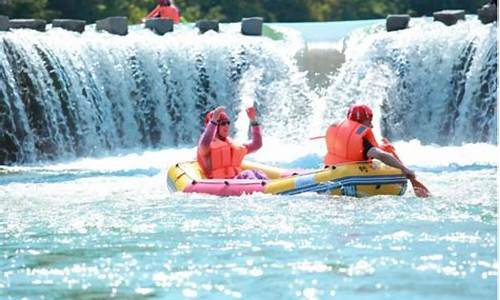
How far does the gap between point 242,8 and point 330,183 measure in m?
28.6

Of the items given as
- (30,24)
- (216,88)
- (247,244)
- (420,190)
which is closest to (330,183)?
(420,190)

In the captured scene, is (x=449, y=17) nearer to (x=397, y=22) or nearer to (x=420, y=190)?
(x=397, y=22)

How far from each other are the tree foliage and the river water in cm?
1376

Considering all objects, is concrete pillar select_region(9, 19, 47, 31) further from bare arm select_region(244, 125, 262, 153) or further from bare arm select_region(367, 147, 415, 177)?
bare arm select_region(367, 147, 415, 177)

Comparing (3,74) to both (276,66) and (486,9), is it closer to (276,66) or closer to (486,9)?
(276,66)

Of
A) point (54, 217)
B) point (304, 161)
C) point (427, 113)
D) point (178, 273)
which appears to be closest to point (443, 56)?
point (427, 113)

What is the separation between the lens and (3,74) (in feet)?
65.4

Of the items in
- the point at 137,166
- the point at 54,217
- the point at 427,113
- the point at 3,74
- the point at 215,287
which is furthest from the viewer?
the point at 427,113

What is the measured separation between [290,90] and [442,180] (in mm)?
7500

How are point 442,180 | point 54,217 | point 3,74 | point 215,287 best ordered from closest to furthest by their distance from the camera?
point 215,287, point 54,217, point 442,180, point 3,74

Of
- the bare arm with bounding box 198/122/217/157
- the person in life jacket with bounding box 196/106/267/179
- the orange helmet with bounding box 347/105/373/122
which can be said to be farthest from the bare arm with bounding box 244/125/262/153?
the orange helmet with bounding box 347/105/373/122

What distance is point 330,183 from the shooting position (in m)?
13.2

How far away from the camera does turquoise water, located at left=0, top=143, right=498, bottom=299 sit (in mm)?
9211

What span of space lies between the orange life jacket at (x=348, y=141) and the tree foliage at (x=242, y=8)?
2389 cm
